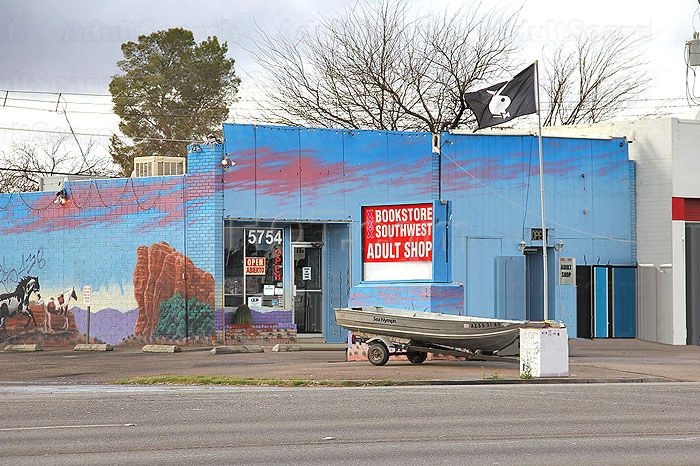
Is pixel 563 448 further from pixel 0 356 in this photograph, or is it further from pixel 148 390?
pixel 0 356

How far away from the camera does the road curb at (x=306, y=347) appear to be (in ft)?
88.0

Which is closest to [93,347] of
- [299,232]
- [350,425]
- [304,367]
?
[299,232]

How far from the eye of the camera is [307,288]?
29.1 m

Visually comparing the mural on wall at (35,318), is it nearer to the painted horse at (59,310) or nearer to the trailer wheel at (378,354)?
the painted horse at (59,310)

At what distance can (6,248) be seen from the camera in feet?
99.3

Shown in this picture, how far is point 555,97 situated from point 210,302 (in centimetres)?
2326

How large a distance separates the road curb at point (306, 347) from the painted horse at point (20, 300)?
283 inches

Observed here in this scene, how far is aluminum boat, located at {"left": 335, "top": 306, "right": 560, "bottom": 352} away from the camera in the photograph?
72.2 ft

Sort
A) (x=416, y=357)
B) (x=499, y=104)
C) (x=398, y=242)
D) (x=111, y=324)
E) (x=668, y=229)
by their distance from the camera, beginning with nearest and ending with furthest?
(x=416, y=357), (x=398, y=242), (x=499, y=104), (x=111, y=324), (x=668, y=229)

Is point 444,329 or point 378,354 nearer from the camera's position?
point 444,329

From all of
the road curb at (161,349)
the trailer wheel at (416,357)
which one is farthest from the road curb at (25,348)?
the trailer wheel at (416,357)

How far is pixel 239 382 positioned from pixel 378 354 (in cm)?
392

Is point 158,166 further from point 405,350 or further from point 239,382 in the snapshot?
point 239,382

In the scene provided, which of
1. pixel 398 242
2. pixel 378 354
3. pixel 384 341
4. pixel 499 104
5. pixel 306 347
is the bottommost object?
pixel 306 347
